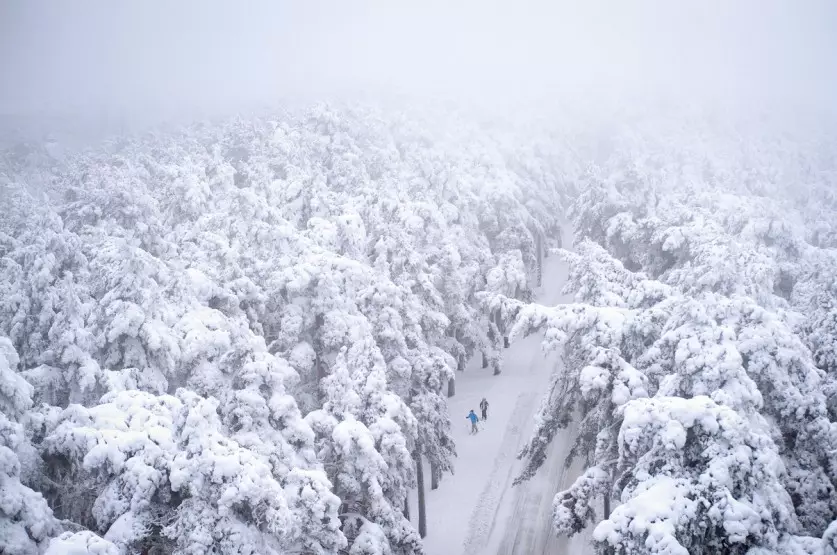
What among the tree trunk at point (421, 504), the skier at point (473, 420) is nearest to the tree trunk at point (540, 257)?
the skier at point (473, 420)

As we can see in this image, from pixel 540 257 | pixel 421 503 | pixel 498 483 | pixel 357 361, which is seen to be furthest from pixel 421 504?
pixel 540 257

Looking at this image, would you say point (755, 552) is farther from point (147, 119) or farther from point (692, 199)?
point (147, 119)

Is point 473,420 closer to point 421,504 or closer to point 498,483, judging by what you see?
point 498,483

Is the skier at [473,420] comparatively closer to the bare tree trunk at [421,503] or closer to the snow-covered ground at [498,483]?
the snow-covered ground at [498,483]

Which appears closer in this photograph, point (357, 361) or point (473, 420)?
point (357, 361)

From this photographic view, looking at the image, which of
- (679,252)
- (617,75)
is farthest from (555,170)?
(617,75)

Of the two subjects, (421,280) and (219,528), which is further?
(421,280)

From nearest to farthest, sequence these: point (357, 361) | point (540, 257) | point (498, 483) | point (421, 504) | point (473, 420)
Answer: point (357, 361)
point (421, 504)
point (498, 483)
point (473, 420)
point (540, 257)
